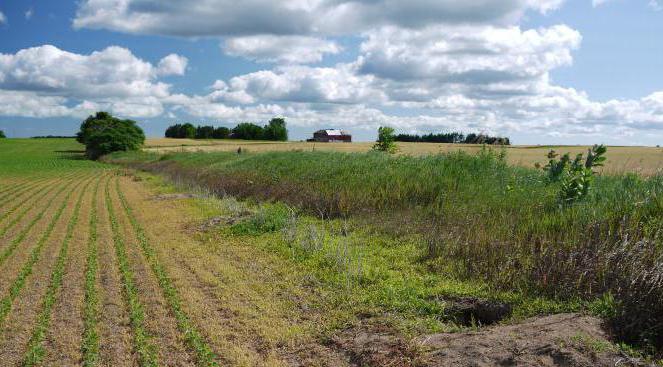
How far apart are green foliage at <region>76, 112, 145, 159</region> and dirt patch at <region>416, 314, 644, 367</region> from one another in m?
75.7

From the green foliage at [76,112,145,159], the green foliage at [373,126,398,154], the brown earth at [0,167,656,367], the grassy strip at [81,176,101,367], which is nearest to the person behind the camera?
the brown earth at [0,167,656,367]

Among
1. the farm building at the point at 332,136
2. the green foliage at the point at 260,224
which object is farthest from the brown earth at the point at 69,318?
the farm building at the point at 332,136

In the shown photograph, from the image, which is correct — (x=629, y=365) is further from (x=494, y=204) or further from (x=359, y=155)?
(x=359, y=155)

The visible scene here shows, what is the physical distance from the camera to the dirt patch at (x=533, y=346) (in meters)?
5.24

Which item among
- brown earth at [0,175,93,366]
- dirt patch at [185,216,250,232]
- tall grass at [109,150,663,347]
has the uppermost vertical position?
tall grass at [109,150,663,347]

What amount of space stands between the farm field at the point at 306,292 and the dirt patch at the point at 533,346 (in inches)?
0.7

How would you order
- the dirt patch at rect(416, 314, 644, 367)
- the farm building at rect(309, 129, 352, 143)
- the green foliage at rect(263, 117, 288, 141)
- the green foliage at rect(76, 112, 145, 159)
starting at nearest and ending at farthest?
1. the dirt patch at rect(416, 314, 644, 367)
2. the green foliage at rect(76, 112, 145, 159)
3. the farm building at rect(309, 129, 352, 143)
4. the green foliage at rect(263, 117, 288, 141)

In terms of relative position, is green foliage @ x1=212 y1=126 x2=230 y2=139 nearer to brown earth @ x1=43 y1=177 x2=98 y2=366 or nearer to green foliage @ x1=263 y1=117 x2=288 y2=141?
green foliage @ x1=263 y1=117 x2=288 y2=141

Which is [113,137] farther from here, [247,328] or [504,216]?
[247,328]

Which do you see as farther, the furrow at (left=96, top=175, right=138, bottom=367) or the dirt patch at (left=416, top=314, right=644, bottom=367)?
the furrow at (left=96, top=175, right=138, bottom=367)

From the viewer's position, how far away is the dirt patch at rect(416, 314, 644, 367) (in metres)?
5.24

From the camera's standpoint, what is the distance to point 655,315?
234 inches

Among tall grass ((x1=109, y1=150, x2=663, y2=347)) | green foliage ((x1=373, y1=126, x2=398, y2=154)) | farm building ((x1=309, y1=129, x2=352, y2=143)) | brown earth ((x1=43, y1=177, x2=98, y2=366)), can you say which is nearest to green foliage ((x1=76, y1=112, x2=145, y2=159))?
farm building ((x1=309, y1=129, x2=352, y2=143))

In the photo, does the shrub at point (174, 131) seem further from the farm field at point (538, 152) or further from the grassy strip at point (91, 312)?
the grassy strip at point (91, 312)
